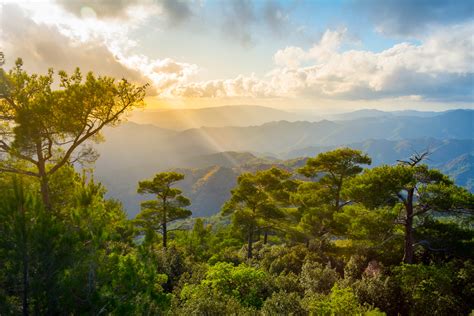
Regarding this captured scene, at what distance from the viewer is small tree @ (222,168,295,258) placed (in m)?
29.8

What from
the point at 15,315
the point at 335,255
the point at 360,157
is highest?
the point at 360,157

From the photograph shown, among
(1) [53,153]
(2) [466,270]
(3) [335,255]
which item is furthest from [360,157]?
(1) [53,153]

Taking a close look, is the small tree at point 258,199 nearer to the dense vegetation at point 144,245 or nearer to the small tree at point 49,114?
the dense vegetation at point 144,245

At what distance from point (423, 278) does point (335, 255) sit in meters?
8.52

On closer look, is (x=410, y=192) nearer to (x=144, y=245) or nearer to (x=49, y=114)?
(x=144, y=245)

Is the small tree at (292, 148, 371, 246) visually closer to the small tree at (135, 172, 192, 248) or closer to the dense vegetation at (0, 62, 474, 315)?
the dense vegetation at (0, 62, 474, 315)

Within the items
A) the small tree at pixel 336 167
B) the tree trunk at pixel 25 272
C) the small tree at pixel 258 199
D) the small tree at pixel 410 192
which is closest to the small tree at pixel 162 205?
the small tree at pixel 258 199

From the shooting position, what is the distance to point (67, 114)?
14.3 meters

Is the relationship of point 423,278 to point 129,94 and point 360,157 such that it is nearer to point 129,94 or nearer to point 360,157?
point 360,157

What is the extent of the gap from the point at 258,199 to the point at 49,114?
20.2 m

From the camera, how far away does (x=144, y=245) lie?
10648 mm

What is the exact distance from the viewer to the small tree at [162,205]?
3020 cm

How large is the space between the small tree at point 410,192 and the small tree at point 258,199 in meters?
13.1

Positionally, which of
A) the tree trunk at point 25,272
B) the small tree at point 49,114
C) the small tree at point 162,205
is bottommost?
the small tree at point 162,205
